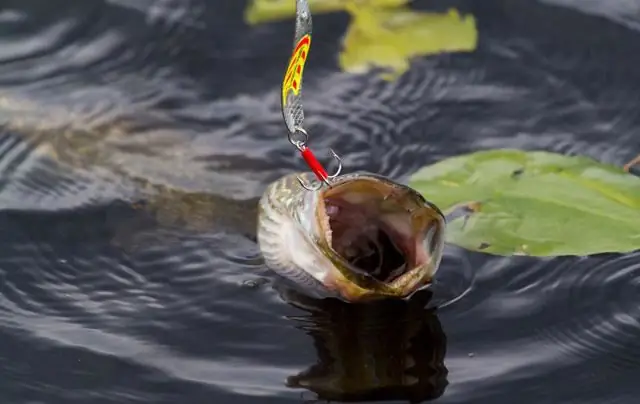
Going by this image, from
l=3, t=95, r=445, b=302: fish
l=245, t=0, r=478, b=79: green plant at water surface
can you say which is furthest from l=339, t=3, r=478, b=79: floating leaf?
l=3, t=95, r=445, b=302: fish

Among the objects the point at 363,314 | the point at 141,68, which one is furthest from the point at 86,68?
the point at 363,314

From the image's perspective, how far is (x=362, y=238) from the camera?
2.45 metres

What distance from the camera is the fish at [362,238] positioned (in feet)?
7.54

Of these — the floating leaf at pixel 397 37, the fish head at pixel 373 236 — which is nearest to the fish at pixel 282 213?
the fish head at pixel 373 236

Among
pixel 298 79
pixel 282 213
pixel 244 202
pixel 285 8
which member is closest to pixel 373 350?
pixel 282 213

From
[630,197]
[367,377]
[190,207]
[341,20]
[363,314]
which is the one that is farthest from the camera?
[341,20]

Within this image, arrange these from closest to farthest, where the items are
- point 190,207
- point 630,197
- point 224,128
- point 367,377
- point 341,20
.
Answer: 1. point 367,377
2. point 630,197
3. point 190,207
4. point 224,128
5. point 341,20

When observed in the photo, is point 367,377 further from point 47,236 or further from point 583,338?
point 47,236

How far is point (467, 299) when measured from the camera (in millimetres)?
2609

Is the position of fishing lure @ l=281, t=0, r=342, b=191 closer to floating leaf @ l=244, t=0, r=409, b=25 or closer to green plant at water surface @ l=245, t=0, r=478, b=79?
green plant at water surface @ l=245, t=0, r=478, b=79

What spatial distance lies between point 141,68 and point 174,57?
0.14 metres

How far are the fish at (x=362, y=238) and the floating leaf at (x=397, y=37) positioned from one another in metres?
1.39

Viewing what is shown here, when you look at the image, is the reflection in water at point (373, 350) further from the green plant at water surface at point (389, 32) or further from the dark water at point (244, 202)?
the green plant at water surface at point (389, 32)

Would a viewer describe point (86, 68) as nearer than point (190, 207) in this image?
No
